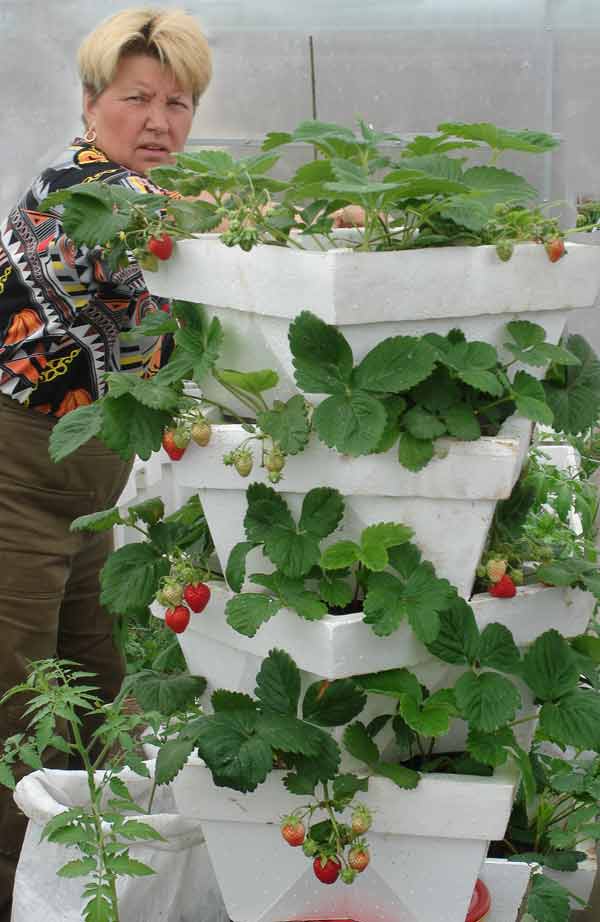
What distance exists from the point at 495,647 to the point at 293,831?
0.28m

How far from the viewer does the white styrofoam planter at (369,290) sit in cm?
120

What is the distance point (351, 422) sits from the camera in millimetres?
1196

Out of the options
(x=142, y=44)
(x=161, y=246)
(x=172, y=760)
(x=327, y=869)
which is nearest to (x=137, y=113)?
(x=142, y=44)

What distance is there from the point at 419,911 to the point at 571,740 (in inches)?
10.9

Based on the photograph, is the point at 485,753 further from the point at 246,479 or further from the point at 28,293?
the point at 28,293

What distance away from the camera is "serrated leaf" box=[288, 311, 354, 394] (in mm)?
1194

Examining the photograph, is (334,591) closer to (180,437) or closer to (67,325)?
(180,437)

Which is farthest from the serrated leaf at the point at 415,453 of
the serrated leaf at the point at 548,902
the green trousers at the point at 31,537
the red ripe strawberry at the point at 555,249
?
the green trousers at the point at 31,537

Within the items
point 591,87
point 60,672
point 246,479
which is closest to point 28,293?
point 60,672

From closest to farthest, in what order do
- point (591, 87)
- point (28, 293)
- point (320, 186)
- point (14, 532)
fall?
point (320, 186), point (28, 293), point (14, 532), point (591, 87)

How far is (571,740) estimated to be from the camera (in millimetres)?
1307

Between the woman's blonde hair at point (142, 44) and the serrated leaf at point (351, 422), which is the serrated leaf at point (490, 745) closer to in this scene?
the serrated leaf at point (351, 422)

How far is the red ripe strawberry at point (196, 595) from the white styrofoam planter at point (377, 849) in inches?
7.1

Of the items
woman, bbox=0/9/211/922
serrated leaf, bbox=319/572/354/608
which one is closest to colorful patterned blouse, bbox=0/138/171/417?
woman, bbox=0/9/211/922
